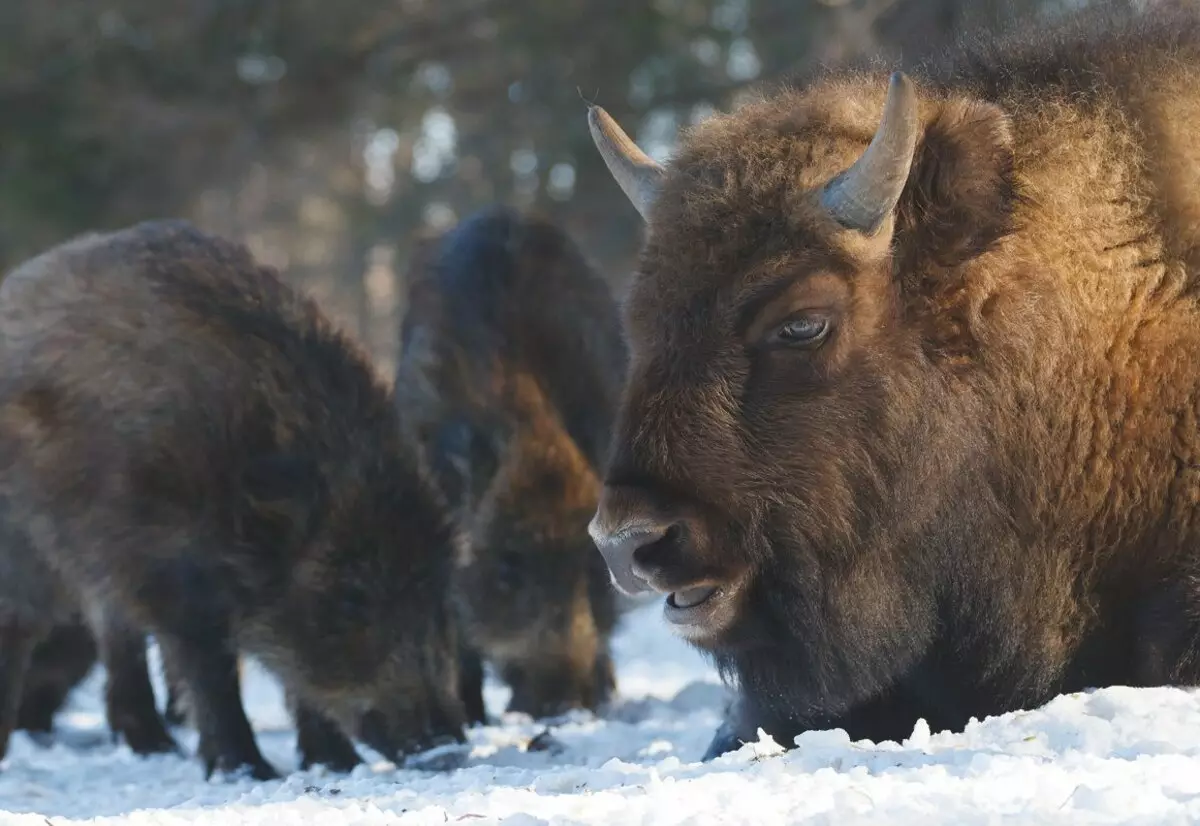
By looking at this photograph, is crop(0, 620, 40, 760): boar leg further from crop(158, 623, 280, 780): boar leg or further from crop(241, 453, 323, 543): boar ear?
crop(241, 453, 323, 543): boar ear

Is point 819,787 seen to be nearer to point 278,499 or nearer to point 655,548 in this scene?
point 655,548

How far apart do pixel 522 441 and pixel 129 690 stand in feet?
8.65

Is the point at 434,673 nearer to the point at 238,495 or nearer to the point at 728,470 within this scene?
the point at 238,495

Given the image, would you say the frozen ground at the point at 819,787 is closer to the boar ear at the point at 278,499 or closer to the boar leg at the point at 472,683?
the boar ear at the point at 278,499

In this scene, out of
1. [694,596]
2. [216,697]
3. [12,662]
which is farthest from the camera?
[12,662]

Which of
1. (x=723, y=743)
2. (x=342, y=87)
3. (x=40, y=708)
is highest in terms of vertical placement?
(x=342, y=87)

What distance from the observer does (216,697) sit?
7.22m

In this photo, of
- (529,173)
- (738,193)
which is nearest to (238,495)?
(738,193)

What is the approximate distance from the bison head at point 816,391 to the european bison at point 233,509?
2923mm

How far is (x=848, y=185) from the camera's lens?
4602mm

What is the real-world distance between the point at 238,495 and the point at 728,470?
11.5ft

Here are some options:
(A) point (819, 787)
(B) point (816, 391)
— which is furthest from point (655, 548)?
(A) point (819, 787)

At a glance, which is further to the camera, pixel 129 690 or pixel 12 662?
pixel 129 690

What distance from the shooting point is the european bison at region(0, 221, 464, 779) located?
24.1ft
